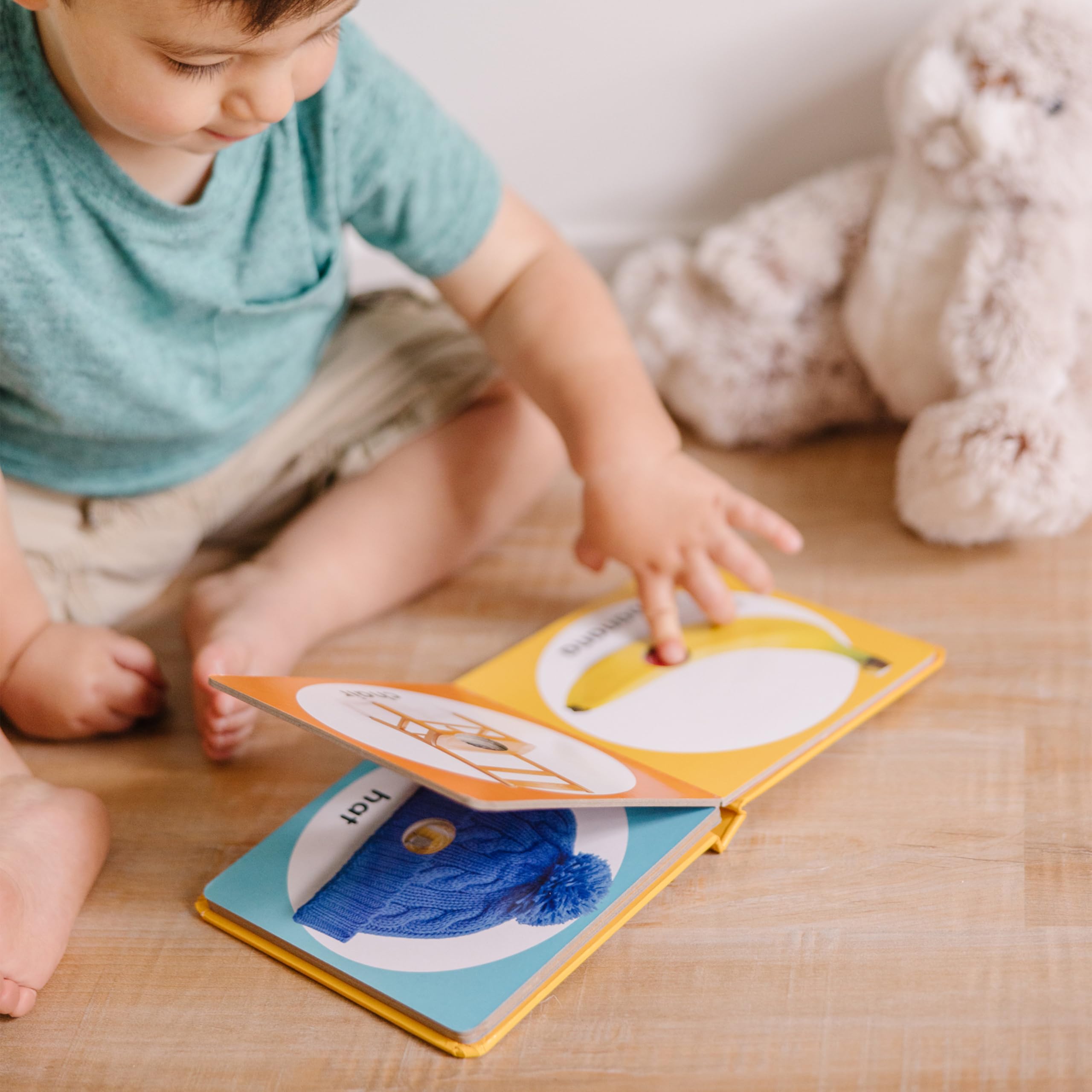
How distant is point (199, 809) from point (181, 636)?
0.61 feet

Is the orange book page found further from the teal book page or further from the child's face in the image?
the child's face

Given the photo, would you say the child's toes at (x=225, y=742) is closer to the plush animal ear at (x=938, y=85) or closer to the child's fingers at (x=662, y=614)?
the child's fingers at (x=662, y=614)

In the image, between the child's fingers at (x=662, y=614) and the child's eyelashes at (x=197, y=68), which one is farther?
the child's fingers at (x=662, y=614)

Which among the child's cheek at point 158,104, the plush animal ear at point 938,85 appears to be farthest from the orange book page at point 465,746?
the plush animal ear at point 938,85

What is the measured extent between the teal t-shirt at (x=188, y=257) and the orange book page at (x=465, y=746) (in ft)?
0.84

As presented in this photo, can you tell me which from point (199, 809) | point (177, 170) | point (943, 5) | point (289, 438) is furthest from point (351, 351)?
point (943, 5)

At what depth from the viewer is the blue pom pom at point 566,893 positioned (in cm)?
56

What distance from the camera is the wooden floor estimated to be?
20.3 inches

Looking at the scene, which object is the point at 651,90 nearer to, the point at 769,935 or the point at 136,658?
the point at 136,658

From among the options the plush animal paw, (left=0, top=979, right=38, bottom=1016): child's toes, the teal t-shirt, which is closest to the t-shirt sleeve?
the teal t-shirt

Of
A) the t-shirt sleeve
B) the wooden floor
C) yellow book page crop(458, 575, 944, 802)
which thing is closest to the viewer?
the wooden floor

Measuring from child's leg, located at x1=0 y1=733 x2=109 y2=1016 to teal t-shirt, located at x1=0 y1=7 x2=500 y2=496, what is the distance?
0.69ft

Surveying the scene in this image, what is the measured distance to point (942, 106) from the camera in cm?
87

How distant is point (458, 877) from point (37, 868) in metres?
0.19
